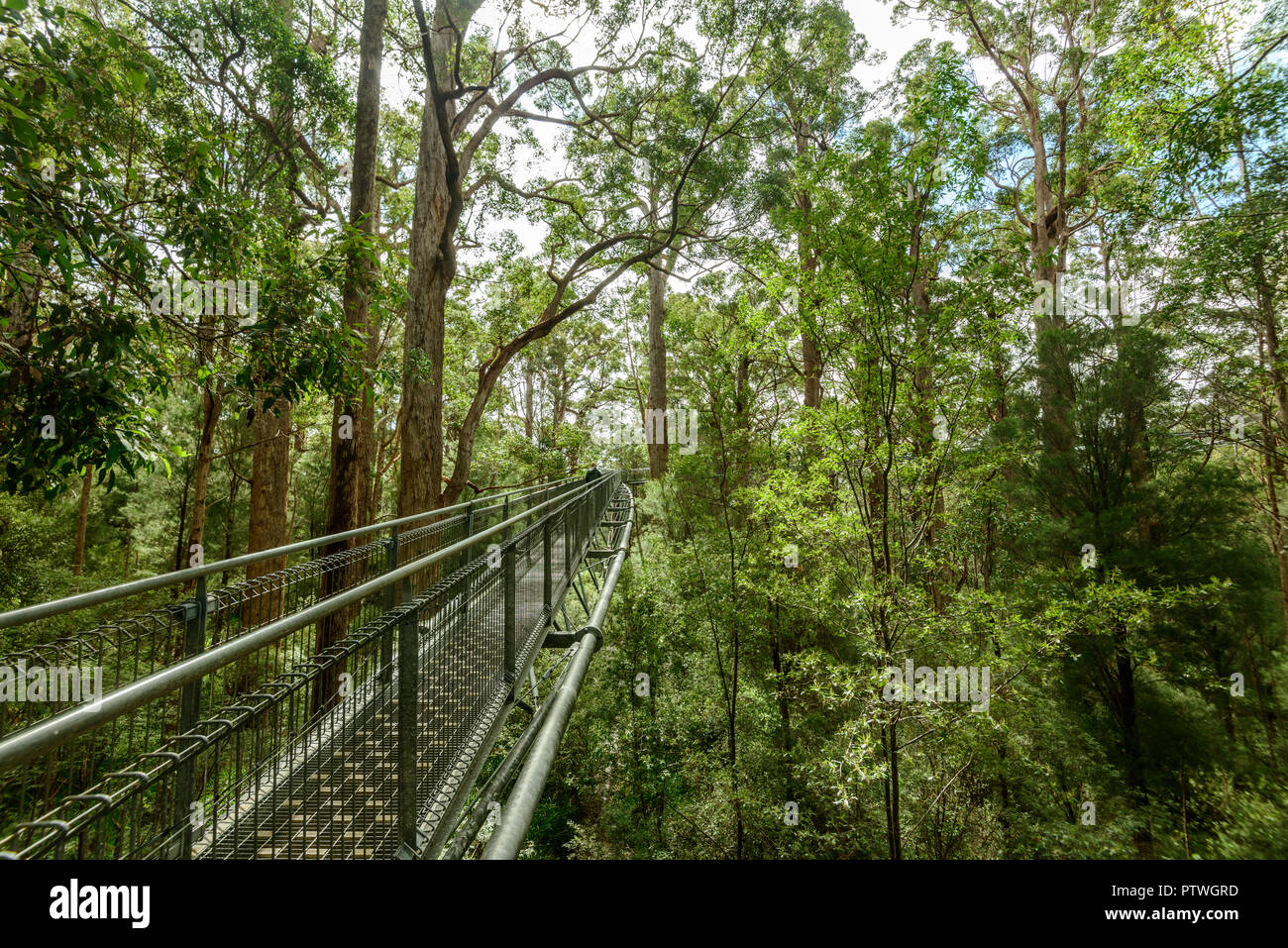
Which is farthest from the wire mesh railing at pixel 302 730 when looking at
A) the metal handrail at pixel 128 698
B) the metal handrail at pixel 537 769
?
the metal handrail at pixel 537 769

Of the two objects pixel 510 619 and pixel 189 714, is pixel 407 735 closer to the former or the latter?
pixel 189 714

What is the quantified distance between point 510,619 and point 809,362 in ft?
36.8

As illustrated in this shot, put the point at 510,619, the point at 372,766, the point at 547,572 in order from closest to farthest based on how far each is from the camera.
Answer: the point at 372,766, the point at 510,619, the point at 547,572

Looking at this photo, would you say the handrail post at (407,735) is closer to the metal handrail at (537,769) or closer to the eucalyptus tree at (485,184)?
the metal handrail at (537,769)

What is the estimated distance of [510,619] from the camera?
10.7ft

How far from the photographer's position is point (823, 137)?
563 inches

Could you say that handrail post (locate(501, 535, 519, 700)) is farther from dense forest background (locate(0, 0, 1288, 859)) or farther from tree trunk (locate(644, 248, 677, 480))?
tree trunk (locate(644, 248, 677, 480))

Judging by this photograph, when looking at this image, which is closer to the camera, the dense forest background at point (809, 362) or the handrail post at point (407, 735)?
the handrail post at point (407, 735)

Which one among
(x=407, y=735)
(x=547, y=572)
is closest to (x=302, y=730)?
(x=407, y=735)

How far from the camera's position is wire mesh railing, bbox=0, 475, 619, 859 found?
1087 mm

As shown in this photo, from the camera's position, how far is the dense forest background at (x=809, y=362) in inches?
160

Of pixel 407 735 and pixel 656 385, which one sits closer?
pixel 407 735

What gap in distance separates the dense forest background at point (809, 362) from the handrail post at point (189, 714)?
133 cm

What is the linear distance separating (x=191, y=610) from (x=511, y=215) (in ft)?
37.6
